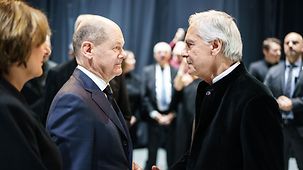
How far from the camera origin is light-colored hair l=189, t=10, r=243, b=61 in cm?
196

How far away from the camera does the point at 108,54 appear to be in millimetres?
2008

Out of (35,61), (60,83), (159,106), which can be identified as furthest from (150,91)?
(35,61)

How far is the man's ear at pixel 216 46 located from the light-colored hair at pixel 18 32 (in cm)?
76

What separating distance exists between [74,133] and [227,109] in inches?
23.0

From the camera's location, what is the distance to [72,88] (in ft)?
6.21

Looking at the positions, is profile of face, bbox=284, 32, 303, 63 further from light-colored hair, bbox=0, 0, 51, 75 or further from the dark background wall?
light-colored hair, bbox=0, 0, 51, 75

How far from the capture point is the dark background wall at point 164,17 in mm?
6988

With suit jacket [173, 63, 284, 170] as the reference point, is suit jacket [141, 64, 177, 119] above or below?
below

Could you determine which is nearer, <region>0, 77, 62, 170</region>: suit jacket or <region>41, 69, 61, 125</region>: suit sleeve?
<region>0, 77, 62, 170</region>: suit jacket

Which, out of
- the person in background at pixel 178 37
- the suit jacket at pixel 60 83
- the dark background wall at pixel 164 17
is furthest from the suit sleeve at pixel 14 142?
the dark background wall at pixel 164 17

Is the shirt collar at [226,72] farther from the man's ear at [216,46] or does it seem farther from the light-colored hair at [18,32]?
the light-colored hair at [18,32]

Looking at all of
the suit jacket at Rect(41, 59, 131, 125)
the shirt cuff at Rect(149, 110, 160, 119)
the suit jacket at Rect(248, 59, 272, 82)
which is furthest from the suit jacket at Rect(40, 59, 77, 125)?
the suit jacket at Rect(248, 59, 272, 82)

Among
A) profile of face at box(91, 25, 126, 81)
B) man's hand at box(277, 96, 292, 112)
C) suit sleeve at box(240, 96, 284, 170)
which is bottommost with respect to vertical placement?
man's hand at box(277, 96, 292, 112)

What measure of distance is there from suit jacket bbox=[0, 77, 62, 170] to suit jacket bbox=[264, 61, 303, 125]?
336 centimetres
